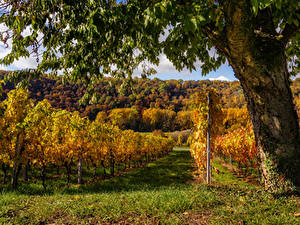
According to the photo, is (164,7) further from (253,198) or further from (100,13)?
(253,198)

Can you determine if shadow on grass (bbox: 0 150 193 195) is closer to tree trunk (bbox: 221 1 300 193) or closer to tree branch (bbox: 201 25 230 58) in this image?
tree trunk (bbox: 221 1 300 193)

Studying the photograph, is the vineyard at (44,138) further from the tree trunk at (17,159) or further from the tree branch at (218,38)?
the tree branch at (218,38)

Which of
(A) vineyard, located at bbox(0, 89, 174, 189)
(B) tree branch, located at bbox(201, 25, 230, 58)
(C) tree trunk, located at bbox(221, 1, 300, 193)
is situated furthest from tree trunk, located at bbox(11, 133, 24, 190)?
(C) tree trunk, located at bbox(221, 1, 300, 193)

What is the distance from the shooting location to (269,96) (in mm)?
3643

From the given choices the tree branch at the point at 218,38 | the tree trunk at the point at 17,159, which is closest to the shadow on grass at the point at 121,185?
the tree trunk at the point at 17,159

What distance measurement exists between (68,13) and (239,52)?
357 centimetres

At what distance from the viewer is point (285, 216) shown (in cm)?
296

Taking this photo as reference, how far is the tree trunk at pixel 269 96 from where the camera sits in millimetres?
3537

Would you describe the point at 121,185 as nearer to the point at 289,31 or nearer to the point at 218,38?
the point at 218,38

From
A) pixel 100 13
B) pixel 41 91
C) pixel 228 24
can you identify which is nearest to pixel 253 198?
pixel 228 24

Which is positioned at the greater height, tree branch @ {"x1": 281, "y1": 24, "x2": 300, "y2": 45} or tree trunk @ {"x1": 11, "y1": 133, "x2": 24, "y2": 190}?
tree branch @ {"x1": 281, "y1": 24, "x2": 300, "y2": 45}

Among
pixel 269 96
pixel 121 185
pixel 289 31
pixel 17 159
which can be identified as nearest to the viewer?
pixel 289 31

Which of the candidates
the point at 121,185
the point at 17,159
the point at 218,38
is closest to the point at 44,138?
the point at 17,159

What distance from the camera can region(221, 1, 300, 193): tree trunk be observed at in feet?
11.6
